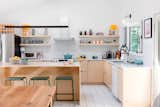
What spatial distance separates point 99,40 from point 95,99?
10.6ft

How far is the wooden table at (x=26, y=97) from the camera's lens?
2.38 m

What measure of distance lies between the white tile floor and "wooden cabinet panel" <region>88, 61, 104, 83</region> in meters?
0.69

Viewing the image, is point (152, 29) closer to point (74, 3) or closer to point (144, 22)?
point (144, 22)

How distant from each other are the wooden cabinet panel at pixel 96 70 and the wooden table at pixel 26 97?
17.0ft

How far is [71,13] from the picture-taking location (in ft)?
28.9

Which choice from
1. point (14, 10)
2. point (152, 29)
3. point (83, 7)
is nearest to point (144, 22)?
point (152, 29)

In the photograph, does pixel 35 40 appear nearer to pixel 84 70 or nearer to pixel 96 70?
pixel 84 70

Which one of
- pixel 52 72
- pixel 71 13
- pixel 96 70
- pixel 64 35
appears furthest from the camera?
pixel 71 13

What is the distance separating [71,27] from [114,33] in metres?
1.61

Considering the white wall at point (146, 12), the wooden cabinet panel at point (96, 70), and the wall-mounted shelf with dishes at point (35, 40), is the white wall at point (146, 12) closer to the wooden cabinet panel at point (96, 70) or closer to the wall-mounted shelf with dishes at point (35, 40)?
the wooden cabinet panel at point (96, 70)

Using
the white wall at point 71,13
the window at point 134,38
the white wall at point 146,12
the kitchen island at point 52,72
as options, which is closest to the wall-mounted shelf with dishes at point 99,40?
the white wall at point 71,13

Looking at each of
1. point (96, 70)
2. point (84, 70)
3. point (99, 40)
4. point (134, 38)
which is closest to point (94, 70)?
point (96, 70)

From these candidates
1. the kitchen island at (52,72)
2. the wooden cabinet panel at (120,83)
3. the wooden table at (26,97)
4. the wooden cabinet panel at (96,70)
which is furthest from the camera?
the wooden cabinet panel at (96,70)

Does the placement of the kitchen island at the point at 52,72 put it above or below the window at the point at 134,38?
below
